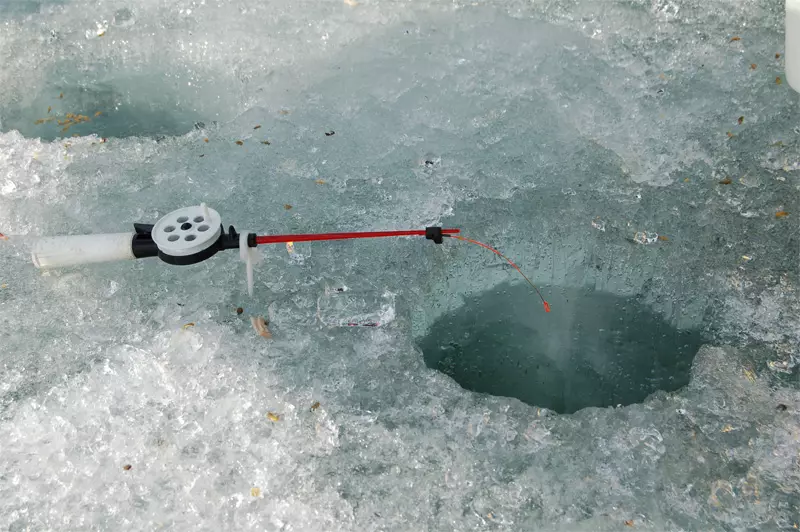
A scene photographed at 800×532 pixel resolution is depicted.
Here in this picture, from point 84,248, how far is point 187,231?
0.22m

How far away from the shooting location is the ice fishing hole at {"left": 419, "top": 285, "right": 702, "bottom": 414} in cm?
143

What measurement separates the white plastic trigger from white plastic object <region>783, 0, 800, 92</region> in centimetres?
127

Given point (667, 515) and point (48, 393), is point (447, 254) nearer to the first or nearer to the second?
point (667, 515)

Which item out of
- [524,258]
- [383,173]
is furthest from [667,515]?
[383,173]

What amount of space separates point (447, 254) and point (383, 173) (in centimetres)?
29

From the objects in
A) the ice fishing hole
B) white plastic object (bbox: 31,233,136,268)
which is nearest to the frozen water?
the ice fishing hole

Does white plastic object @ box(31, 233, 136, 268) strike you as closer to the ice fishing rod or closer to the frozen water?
the ice fishing rod

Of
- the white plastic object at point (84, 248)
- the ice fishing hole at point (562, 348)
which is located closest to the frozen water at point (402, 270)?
the ice fishing hole at point (562, 348)

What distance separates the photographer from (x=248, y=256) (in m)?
1.37

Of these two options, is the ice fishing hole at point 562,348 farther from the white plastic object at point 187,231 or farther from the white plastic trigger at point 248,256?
the white plastic object at point 187,231

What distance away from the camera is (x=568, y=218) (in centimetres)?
162

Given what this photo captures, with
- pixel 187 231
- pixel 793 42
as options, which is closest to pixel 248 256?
pixel 187 231

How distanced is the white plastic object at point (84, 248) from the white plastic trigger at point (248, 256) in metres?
0.24

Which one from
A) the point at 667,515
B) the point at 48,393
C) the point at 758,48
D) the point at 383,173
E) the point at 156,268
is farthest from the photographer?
the point at 758,48
